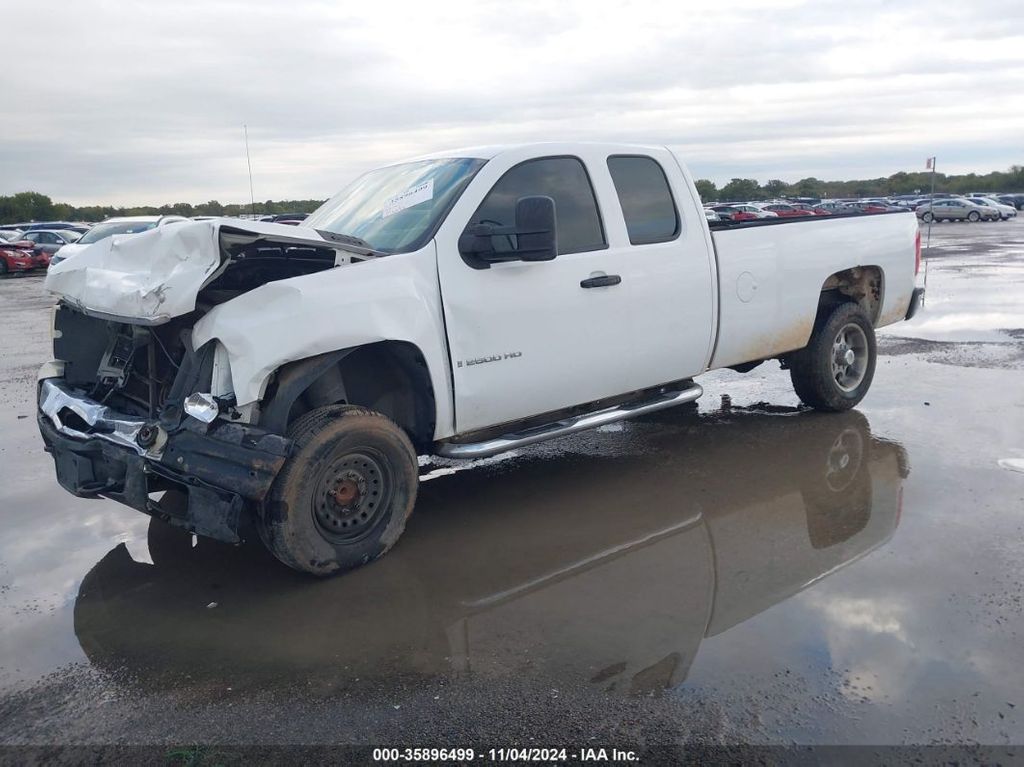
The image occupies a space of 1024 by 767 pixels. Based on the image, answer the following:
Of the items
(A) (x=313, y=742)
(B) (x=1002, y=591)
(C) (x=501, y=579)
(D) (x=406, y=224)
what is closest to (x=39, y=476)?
(D) (x=406, y=224)

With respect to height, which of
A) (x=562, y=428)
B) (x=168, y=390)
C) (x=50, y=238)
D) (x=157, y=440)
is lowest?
(x=562, y=428)

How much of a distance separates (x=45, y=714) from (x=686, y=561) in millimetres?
2972

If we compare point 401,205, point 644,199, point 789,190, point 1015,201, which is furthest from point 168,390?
point 789,190

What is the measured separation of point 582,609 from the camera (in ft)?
13.7

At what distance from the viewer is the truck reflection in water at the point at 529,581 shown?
12.4 feet

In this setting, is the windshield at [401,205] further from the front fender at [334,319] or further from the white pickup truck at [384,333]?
the front fender at [334,319]

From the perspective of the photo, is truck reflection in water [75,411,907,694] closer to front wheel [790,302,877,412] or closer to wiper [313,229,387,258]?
front wheel [790,302,877,412]

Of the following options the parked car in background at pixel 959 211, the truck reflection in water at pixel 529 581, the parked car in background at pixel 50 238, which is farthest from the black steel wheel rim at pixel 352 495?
the parked car in background at pixel 959 211

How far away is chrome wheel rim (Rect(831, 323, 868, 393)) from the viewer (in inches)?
290

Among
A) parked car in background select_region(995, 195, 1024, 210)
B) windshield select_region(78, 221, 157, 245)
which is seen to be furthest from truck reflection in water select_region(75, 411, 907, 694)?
parked car in background select_region(995, 195, 1024, 210)

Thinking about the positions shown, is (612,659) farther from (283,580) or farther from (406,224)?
(406,224)

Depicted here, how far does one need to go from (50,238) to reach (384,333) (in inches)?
1169

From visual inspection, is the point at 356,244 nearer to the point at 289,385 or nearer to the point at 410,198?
the point at 410,198

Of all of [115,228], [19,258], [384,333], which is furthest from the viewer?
[19,258]
